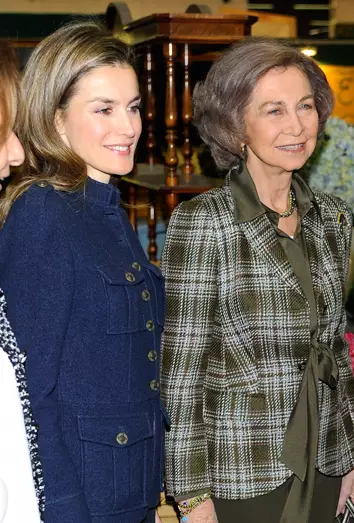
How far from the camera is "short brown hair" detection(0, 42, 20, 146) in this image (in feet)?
4.70

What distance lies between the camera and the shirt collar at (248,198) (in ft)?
7.04

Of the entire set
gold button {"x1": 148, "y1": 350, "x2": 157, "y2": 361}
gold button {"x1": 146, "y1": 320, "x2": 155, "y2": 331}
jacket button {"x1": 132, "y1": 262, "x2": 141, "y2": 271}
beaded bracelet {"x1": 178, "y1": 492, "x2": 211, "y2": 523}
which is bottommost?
beaded bracelet {"x1": 178, "y1": 492, "x2": 211, "y2": 523}

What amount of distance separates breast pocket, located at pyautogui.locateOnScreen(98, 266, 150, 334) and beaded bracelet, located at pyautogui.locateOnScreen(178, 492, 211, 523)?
0.53 metres

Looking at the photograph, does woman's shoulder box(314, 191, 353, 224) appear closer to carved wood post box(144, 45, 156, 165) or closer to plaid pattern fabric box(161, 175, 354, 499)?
plaid pattern fabric box(161, 175, 354, 499)

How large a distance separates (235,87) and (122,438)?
98 cm

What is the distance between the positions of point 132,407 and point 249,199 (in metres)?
0.69

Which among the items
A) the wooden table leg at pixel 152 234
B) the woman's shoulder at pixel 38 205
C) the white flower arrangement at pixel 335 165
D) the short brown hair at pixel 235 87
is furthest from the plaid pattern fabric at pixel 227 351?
the wooden table leg at pixel 152 234

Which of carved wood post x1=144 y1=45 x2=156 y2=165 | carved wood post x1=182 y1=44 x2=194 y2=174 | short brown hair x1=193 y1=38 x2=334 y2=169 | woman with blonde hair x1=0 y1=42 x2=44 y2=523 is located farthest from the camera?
carved wood post x1=144 y1=45 x2=156 y2=165

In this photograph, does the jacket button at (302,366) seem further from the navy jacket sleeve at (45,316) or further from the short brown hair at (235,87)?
the navy jacket sleeve at (45,316)

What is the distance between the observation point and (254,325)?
2.09m

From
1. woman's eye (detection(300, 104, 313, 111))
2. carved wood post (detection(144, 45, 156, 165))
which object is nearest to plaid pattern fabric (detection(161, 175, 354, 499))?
woman's eye (detection(300, 104, 313, 111))

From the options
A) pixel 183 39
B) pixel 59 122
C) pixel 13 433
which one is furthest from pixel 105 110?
pixel 183 39

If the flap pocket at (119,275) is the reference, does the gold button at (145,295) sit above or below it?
below

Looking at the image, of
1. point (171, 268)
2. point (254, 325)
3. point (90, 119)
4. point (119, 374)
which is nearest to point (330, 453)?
point (254, 325)
